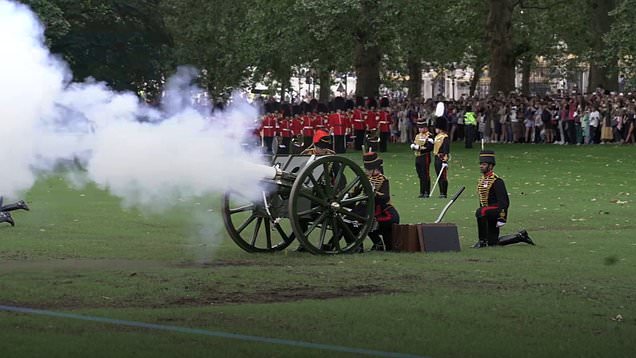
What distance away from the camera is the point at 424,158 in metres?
28.4

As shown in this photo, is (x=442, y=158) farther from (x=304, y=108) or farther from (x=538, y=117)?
(x=538, y=117)

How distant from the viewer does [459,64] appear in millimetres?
72250

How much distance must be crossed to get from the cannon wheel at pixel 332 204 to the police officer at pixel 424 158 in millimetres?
11395

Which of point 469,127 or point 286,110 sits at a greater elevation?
point 286,110

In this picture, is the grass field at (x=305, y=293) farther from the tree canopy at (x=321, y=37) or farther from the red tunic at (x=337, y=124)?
the red tunic at (x=337, y=124)

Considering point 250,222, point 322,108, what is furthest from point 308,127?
point 250,222

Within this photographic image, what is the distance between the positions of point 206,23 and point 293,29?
9802mm

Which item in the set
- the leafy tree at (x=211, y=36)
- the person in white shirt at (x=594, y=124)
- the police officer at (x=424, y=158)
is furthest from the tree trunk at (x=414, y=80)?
the police officer at (x=424, y=158)

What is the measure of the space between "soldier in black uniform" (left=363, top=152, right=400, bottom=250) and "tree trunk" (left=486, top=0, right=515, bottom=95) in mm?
36414

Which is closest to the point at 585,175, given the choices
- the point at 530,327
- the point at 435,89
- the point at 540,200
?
the point at 540,200

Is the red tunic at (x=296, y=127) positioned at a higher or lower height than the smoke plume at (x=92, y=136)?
lower

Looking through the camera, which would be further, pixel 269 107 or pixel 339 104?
pixel 339 104

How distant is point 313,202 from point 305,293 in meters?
3.20

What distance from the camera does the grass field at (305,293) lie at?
→ 1036 centimetres
